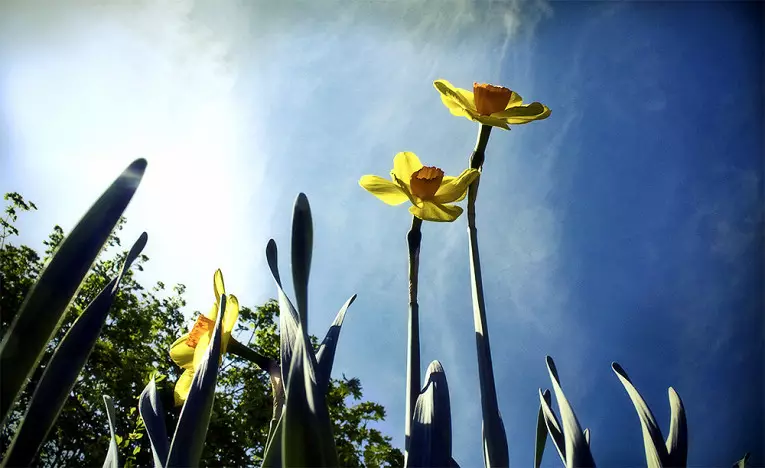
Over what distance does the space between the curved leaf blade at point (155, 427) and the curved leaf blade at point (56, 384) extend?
12cm

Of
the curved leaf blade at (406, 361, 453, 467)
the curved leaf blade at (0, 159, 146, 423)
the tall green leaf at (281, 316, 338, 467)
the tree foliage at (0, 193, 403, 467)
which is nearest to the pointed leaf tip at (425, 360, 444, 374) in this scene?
the curved leaf blade at (406, 361, 453, 467)

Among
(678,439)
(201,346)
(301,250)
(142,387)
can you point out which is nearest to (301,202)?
(301,250)

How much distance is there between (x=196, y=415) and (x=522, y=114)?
43cm

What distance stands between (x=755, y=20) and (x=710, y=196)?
203 cm

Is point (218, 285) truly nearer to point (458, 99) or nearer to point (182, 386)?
point (182, 386)

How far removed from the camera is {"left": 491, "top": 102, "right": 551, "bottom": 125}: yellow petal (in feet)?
1.77

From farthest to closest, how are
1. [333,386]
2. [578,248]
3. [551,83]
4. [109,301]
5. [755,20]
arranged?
[578,248], [551,83], [755,20], [333,386], [109,301]

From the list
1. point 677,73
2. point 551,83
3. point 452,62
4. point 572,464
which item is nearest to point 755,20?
point 677,73

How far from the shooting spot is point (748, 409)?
19.3 ft

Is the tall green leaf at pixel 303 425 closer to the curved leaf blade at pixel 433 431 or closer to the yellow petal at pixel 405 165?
the curved leaf blade at pixel 433 431

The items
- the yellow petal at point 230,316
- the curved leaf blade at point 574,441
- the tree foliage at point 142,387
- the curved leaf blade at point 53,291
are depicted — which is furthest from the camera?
the tree foliage at point 142,387

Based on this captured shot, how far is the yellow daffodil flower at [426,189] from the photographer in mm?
480

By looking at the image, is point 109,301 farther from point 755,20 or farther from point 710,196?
point 710,196

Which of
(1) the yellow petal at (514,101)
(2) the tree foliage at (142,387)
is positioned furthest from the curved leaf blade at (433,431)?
(2) the tree foliage at (142,387)
